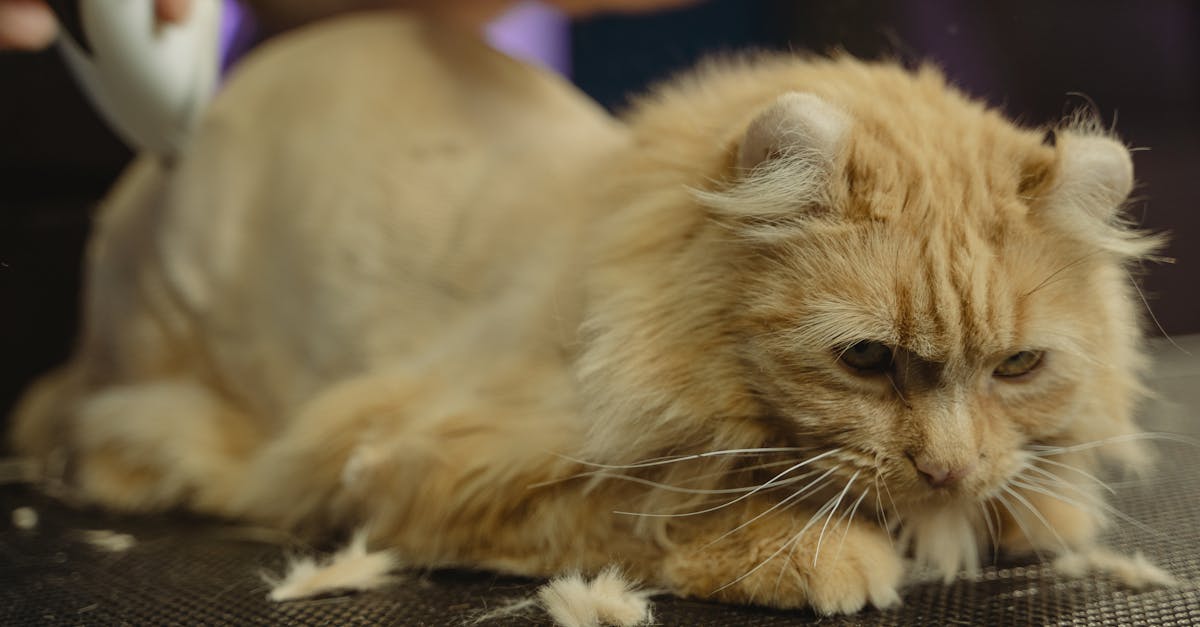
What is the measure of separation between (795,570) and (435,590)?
1.40 feet

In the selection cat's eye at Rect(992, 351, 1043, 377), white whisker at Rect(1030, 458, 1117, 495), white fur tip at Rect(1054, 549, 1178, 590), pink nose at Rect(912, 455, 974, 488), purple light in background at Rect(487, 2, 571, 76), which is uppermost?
purple light in background at Rect(487, 2, 571, 76)

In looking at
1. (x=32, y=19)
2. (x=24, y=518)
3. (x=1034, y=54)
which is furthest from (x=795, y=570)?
(x=32, y=19)

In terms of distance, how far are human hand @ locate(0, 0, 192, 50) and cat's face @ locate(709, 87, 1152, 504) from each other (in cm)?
107

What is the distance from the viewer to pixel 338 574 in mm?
1236

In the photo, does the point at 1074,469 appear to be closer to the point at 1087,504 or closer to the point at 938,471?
the point at 1087,504

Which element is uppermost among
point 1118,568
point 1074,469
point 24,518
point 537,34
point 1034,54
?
point 537,34

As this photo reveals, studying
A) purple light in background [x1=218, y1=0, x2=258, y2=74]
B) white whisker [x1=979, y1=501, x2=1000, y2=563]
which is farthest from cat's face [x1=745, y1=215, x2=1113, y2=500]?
purple light in background [x1=218, y1=0, x2=258, y2=74]

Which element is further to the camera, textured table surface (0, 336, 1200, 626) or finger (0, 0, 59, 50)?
finger (0, 0, 59, 50)

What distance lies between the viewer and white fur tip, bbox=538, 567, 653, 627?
106cm

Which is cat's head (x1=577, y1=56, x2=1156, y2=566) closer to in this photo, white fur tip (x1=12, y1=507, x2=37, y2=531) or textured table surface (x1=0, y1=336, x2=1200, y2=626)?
textured table surface (x1=0, y1=336, x2=1200, y2=626)

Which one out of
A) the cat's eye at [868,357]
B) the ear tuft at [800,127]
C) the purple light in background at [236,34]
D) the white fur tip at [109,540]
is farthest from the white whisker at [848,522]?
the purple light in background at [236,34]

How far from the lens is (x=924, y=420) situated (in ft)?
3.52

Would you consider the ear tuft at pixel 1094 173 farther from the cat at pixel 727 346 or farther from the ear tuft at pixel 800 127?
the ear tuft at pixel 800 127

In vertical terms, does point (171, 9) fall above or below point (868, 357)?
above
